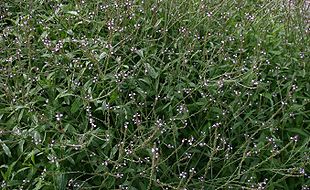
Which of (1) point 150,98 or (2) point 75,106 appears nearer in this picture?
(2) point 75,106

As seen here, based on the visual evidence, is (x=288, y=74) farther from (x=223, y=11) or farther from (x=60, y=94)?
(x=60, y=94)

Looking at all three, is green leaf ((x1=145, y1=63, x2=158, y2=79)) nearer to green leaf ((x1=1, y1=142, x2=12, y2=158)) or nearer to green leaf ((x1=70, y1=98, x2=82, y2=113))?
green leaf ((x1=70, y1=98, x2=82, y2=113))

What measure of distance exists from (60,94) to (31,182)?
45cm

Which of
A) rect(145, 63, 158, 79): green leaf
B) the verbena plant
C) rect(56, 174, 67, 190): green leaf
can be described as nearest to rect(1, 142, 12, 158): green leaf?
the verbena plant

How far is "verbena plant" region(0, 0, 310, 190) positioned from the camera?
9.66ft

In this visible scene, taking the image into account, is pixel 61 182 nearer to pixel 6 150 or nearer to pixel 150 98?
pixel 6 150

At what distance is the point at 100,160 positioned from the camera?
2951mm

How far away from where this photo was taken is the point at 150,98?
3.28 m

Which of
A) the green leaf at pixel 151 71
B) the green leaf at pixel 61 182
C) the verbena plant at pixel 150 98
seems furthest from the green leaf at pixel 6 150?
the green leaf at pixel 151 71

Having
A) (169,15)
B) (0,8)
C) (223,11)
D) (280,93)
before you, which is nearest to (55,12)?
(0,8)

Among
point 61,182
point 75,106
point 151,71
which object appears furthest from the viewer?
point 151,71

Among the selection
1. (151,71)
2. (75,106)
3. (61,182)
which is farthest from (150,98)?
(61,182)

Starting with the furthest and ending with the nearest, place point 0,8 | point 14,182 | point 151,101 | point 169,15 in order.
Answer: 1. point 0,8
2. point 169,15
3. point 151,101
4. point 14,182

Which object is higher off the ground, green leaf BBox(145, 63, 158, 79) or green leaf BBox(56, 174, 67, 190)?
green leaf BBox(145, 63, 158, 79)
